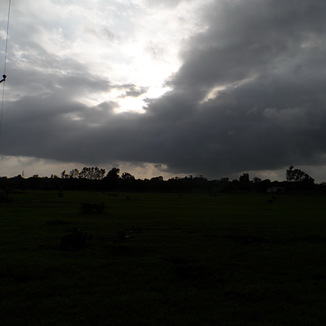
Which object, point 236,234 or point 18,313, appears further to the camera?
point 236,234

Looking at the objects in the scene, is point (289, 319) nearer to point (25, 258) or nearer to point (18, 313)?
point (18, 313)

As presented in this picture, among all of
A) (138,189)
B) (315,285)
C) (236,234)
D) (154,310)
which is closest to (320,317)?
(315,285)

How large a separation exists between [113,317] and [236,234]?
1741cm

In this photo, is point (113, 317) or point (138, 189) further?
point (138, 189)

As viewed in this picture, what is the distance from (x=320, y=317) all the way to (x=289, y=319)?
3.23ft

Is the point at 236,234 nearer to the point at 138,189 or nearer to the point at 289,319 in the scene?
the point at 289,319

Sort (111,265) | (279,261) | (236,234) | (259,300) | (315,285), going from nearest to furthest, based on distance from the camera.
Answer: (259,300) < (315,285) < (111,265) < (279,261) < (236,234)

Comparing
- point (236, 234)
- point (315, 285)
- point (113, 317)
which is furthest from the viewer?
point (236, 234)

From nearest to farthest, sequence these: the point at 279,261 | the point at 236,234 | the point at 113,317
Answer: the point at 113,317
the point at 279,261
the point at 236,234

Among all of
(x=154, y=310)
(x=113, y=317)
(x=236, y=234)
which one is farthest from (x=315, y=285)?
(x=236, y=234)

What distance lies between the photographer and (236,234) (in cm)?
2502

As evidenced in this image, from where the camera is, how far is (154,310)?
9672 mm

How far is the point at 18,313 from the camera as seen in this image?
931cm

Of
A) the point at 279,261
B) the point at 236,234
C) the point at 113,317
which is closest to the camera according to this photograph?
the point at 113,317
